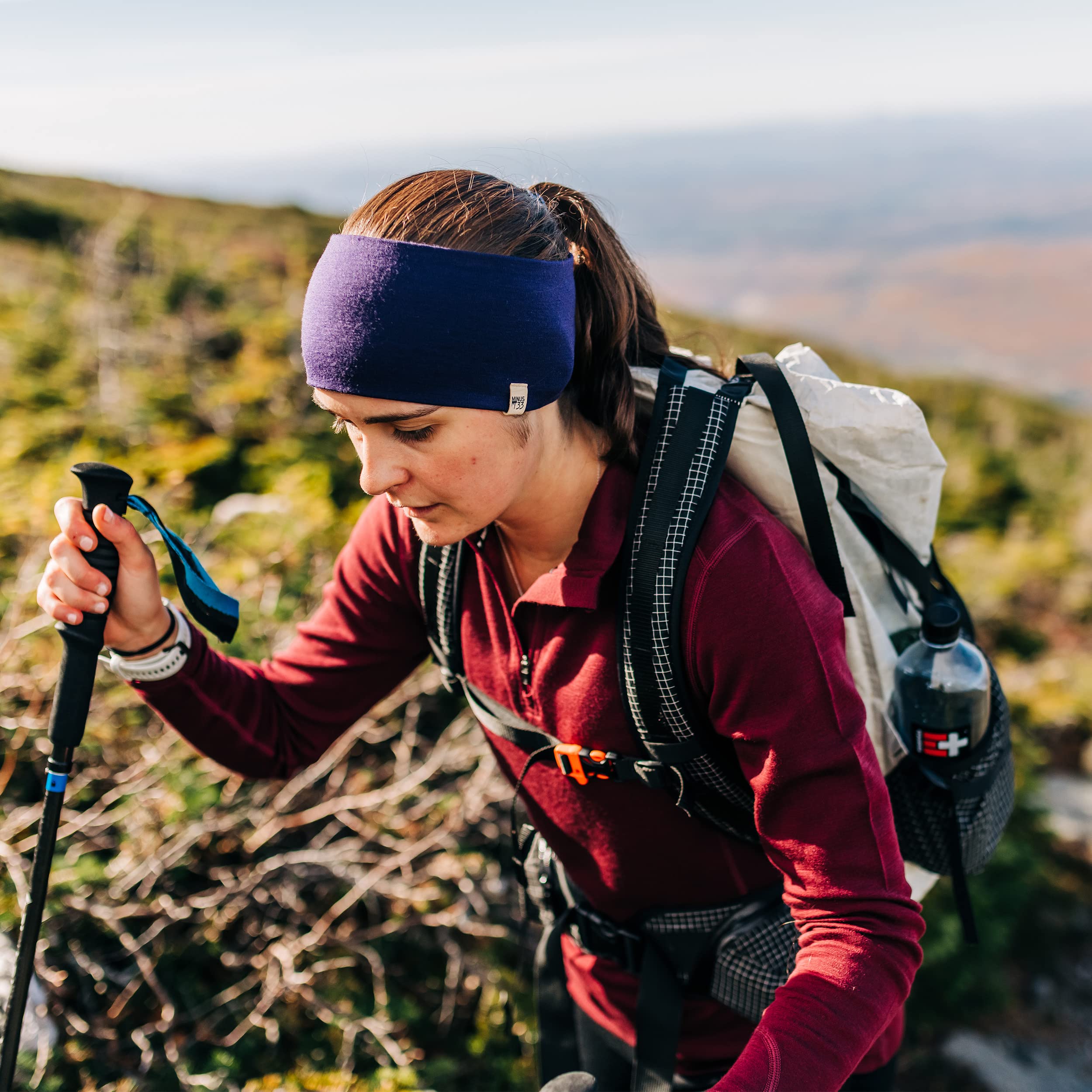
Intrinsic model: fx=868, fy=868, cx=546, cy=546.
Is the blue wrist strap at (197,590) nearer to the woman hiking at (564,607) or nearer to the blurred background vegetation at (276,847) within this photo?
the woman hiking at (564,607)

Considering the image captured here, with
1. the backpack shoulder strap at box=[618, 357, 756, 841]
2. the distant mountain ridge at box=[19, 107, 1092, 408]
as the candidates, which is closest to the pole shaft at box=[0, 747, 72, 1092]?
the backpack shoulder strap at box=[618, 357, 756, 841]

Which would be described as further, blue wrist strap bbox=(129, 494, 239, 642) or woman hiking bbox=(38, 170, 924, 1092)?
blue wrist strap bbox=(129, 494, 239, 642)

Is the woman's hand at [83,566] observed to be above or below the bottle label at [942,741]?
above

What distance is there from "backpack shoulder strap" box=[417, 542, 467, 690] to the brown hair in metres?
0.38

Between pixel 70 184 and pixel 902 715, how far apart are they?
85.3 ft

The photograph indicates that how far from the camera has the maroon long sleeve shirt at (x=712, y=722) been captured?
1295mm

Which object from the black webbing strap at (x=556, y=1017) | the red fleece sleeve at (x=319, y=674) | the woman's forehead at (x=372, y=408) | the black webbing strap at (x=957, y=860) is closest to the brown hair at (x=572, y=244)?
the woman's forehead at (x=372, y=408)

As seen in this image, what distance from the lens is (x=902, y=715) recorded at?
1565 mm

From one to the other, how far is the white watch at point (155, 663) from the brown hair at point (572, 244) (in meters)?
0.88

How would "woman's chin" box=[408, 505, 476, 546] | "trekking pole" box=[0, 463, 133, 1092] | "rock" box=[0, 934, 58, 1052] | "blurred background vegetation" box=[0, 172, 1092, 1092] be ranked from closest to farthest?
"woman's chin" box=[408, 505, 476, 546]
"trekking pole" box=[0, 463, 133, 1092]
"rock" box=[0, 934, 58, 1052]
"blurred background vegetation" box=[0, 172, 1092, 1092]

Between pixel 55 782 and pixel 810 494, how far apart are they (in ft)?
4.82

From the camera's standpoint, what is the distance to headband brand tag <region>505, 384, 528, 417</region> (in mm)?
1368

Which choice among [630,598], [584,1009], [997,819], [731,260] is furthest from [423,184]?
[731,260]

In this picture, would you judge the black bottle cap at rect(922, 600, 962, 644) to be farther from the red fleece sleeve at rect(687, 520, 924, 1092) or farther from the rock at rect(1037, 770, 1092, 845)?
the rock at rect(1037, 770, 1092, 845)
